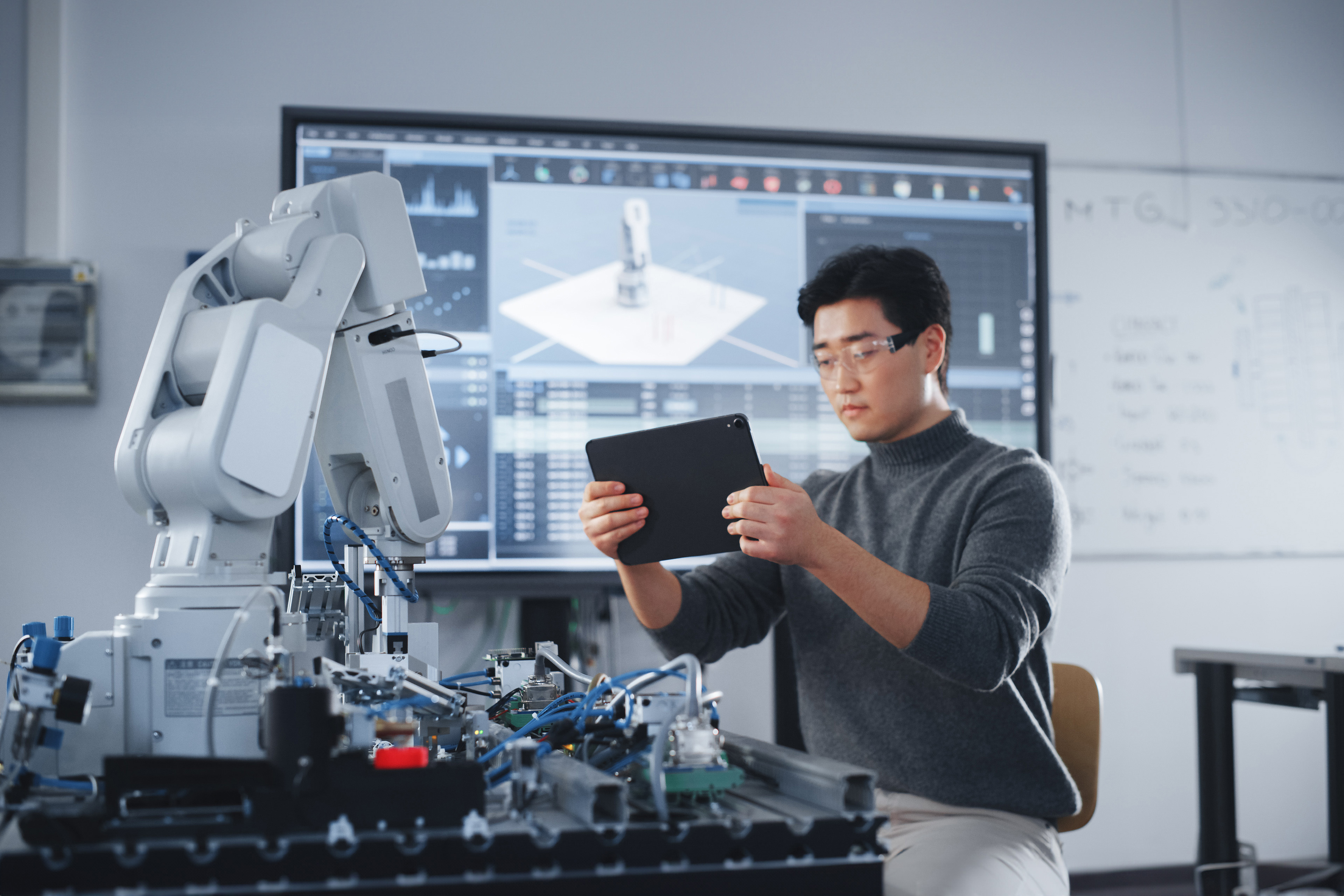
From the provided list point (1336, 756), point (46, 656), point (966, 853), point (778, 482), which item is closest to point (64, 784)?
point (46, 656)

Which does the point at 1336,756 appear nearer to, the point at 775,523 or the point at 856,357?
the point at 856,357

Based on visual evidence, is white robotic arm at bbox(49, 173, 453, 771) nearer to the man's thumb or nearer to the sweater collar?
the man's thumb

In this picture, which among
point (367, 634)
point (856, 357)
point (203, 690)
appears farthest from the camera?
point (856, 357)

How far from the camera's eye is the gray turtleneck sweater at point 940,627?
1.38 metres

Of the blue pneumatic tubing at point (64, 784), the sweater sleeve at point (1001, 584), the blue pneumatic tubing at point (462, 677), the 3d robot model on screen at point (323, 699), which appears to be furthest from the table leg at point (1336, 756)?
the blue pneumatic tubing at point (64, 784)

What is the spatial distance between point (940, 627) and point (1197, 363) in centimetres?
215

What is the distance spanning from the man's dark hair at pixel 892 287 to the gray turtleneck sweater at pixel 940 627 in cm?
18

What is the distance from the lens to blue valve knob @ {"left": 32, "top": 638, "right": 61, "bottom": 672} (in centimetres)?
87

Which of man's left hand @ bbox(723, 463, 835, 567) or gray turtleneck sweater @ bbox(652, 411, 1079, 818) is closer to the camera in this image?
man's left hand @ bbox(723, 463, 835, 567)

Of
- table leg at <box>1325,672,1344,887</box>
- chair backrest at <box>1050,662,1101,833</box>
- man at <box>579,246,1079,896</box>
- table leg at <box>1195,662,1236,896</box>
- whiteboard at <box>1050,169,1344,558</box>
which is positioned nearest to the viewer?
man at <box>579,246,1079,896</box>

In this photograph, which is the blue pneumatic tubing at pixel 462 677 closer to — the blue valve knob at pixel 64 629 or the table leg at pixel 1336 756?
the blue valve knob at pixel 64 629

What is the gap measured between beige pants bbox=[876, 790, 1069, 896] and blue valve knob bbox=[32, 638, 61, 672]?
2.94ft

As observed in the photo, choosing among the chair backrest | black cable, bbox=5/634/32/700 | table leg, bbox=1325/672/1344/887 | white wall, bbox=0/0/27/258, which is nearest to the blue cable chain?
black cable, bbox=5/634/32/700

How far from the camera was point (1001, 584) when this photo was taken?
139 cm
